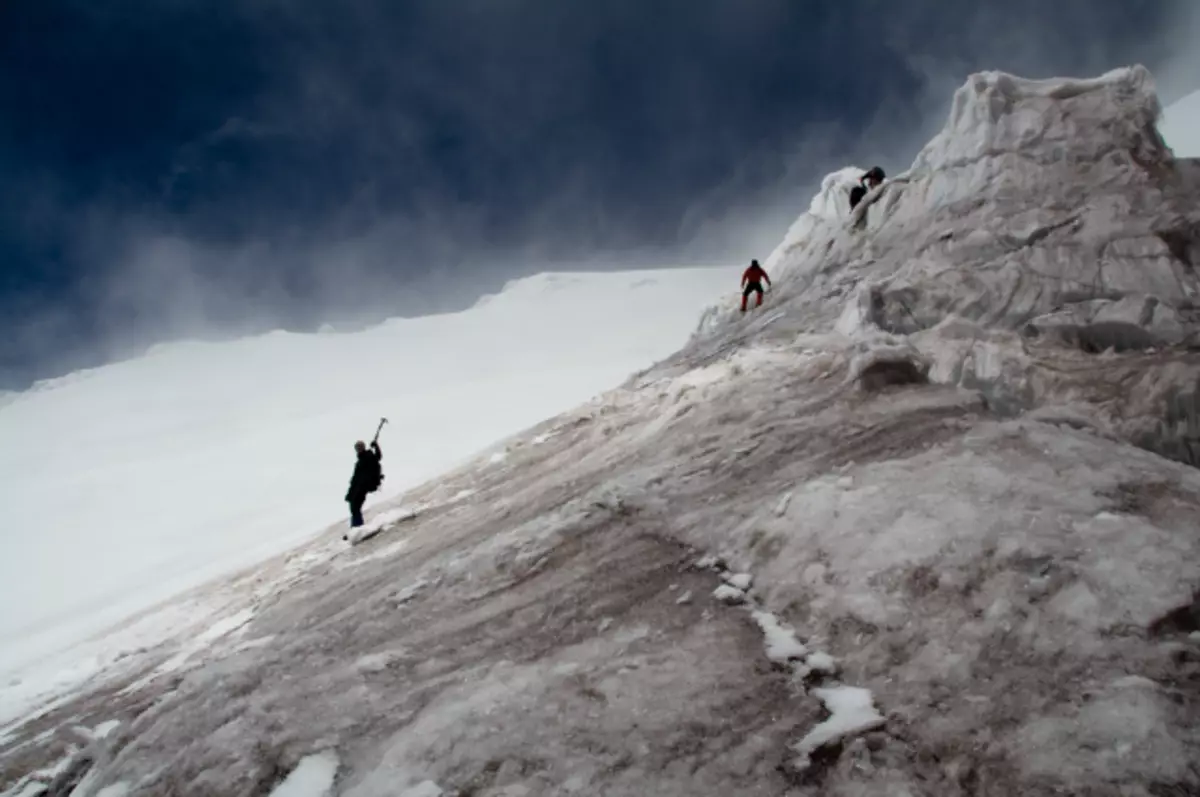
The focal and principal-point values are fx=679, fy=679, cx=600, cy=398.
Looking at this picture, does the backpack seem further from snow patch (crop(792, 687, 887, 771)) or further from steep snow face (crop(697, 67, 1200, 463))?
snow patch (crop(792, 687, 887, 771))

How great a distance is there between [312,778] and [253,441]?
136 ft

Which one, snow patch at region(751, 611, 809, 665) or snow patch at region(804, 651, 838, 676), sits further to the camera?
snow patch at region(751, 611, 809, 665)

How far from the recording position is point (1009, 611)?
5715mm

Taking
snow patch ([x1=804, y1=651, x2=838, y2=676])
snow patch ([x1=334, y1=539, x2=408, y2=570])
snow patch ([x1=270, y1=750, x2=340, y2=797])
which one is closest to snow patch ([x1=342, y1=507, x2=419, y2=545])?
snow patch ([x1=334, y1=539, x2=408, y2=570])

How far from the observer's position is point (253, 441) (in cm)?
4303

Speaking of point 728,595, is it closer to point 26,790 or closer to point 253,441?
point 26,790

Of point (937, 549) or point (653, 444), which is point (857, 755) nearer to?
point (937, 549)

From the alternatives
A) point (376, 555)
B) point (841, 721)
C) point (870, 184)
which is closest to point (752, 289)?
point (870, 184)

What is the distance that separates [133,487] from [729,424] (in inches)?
1548

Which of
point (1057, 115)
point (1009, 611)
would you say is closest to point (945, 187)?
point (1057, 115)

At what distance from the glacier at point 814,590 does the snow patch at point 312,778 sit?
0.17 ft

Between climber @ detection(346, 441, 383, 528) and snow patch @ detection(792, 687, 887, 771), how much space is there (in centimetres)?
1154

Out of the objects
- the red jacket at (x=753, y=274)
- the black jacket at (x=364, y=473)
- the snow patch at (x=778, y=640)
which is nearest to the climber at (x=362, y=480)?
the black jacket at (x=364, y=473)

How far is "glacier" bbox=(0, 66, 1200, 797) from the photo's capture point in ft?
16.9
